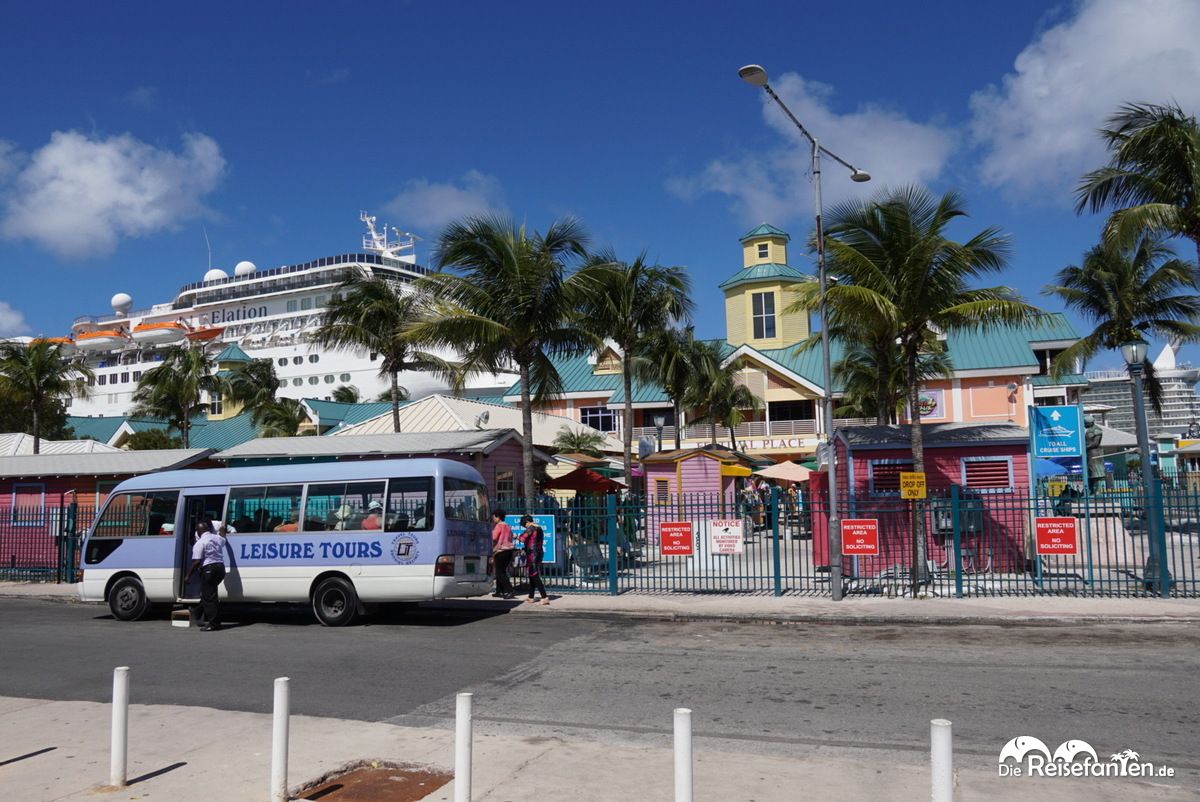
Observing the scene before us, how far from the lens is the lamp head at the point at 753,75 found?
14.2 metres

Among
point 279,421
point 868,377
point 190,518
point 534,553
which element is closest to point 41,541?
point 190,518

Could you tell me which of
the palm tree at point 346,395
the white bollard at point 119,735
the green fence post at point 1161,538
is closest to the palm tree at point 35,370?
the white bollard at point 119,735

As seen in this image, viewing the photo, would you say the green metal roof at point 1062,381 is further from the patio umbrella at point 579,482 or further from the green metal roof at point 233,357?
the green metal roof at point 233,357

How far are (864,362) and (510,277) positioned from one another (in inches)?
861

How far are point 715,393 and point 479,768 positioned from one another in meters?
34.0

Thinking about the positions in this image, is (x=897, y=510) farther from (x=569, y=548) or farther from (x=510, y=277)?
(x=510, y=277)

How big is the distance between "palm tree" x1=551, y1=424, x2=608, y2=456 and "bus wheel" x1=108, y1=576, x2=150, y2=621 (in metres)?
17.2

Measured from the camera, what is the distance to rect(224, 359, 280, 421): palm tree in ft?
168

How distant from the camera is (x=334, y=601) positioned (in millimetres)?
14422

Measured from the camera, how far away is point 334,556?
47.0ft

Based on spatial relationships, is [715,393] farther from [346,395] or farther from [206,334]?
[206,334]

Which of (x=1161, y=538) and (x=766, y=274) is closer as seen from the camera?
(x=1161, y=538)

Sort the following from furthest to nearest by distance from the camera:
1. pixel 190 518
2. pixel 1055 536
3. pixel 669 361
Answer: pixel 669 361, pixel 190 518, pixel 1055 536

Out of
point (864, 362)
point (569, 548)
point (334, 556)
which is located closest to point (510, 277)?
point (569, 548)
